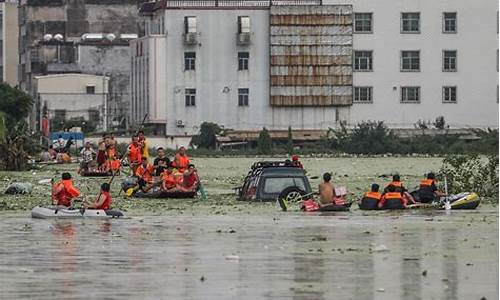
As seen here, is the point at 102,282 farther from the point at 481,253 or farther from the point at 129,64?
the point at 129,64

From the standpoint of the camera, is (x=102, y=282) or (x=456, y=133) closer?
(x=102, y=282)

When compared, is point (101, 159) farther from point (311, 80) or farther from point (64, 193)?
point (311, 80)

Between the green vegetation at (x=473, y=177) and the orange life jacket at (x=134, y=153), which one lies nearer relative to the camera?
the green vegetation at (x=473, y=177)

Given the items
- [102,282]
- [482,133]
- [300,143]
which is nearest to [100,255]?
[102,282]

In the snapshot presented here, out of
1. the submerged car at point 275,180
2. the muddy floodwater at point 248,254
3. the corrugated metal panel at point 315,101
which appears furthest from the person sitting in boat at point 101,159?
the corrugated metal panel at point 315,101

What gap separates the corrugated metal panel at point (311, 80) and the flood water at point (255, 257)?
243 ft

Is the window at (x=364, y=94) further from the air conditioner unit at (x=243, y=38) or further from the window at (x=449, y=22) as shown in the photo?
the air conditioner unit at (x=243, y=38)

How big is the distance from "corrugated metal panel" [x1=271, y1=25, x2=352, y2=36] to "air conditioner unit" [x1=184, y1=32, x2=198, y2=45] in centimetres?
497

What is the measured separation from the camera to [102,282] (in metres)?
23.5

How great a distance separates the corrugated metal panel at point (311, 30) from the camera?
365 ft

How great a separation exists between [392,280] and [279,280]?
5.00 feet

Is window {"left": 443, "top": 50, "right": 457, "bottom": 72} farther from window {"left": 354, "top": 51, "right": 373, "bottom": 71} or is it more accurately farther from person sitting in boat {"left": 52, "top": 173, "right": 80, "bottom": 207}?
person sitting in boat {"left": 52, "top": 173, "right": 80, "bottom": 207}

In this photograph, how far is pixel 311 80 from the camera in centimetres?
11250

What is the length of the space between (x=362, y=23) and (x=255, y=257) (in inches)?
3354
